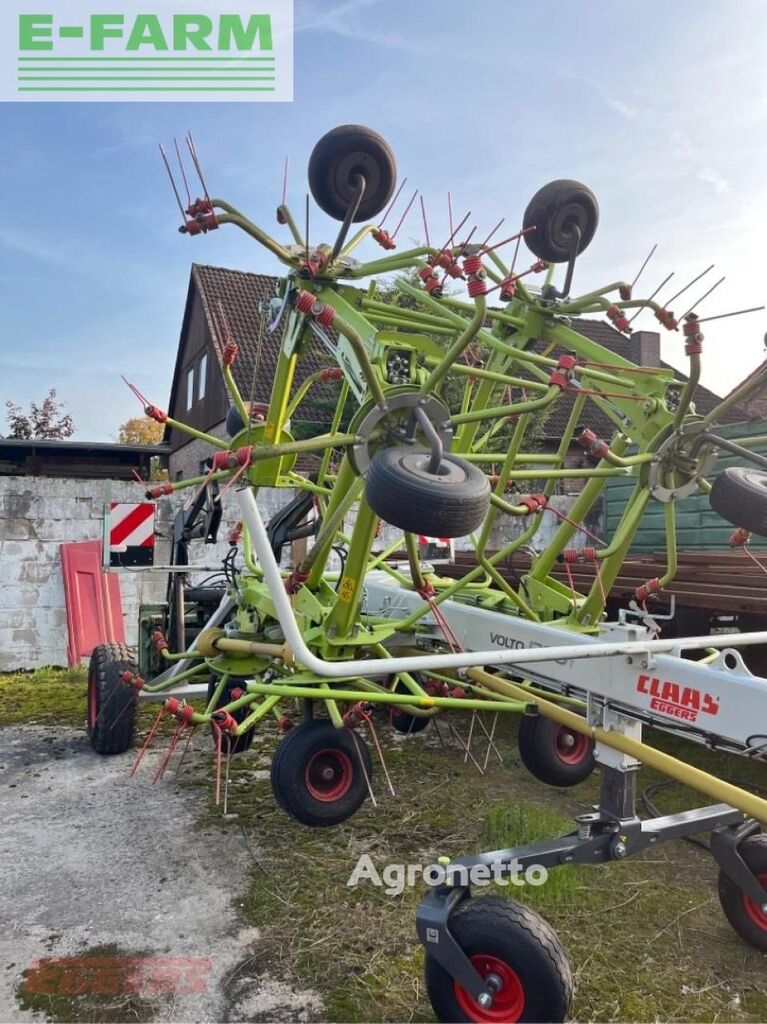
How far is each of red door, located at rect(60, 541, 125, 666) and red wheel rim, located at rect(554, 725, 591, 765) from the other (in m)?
4.76

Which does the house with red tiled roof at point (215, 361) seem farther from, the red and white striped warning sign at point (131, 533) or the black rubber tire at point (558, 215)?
the black rubber tire at point (558, 215)

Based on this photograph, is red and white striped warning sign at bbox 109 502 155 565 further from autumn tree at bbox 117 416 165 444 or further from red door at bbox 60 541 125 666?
autumn tree at bbox 117 416 165 444

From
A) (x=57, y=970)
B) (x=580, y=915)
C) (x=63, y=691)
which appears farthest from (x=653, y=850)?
(x=63, y=691)

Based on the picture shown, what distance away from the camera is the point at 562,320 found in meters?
4.18

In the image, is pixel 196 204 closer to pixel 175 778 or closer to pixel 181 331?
pixel 175 778

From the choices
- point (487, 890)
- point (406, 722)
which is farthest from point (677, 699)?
point (406, 722)

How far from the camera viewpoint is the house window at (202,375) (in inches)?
A: 772

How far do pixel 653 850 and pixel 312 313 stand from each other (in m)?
3.06

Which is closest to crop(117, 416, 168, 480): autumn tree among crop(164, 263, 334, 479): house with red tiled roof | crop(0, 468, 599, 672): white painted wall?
crop(164, 263, 334, 479): house with red tiled roof

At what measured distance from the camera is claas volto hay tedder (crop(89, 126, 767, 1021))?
2424mm

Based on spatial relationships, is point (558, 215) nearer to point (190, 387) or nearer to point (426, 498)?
point (426, 498)

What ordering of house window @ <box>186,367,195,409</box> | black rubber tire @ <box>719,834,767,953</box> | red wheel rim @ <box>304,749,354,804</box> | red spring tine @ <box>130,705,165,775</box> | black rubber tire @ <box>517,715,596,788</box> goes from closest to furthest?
black rubber tire @ <box>719,834,767,953</box>, red spring tine @ <box>130,705,165,775</box>, red wheel rim @ <box>304,749,354,804</box>, black rubber tire @ <box>517,715,596,788</box>, house window @ <box>186,367,195,409</box>

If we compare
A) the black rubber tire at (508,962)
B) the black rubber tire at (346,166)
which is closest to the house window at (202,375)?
the black rubber tire at (346,166)

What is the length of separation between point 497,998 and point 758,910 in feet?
3.81
